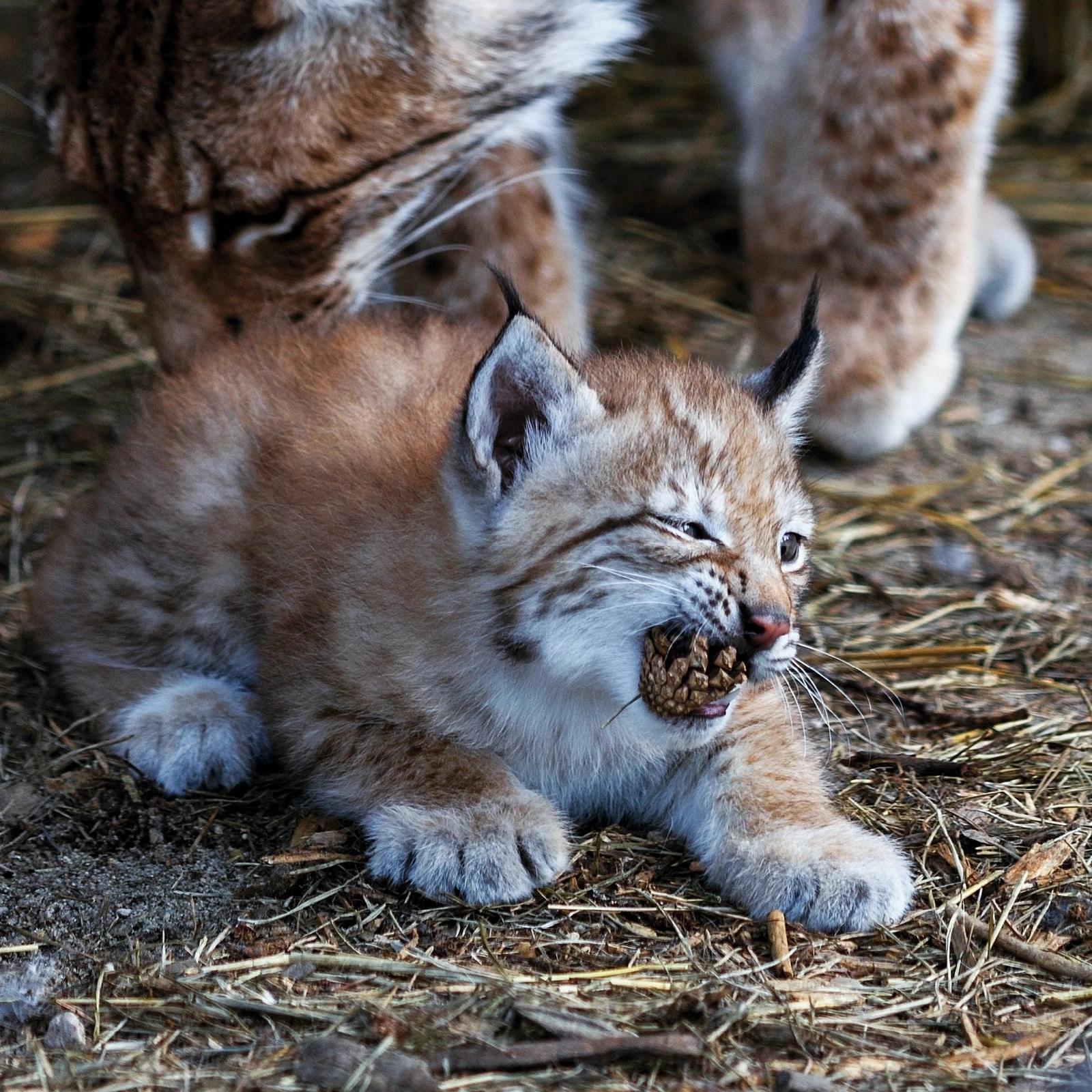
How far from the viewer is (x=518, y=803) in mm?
2578

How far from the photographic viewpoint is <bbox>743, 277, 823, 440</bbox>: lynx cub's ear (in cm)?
Result: 273

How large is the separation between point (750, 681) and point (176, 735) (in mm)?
1063

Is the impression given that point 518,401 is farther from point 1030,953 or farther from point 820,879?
point 1030,953

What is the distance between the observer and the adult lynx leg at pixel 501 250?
12.9 feet

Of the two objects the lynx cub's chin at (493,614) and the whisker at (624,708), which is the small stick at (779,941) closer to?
the lynx cub's chin at (493,614)

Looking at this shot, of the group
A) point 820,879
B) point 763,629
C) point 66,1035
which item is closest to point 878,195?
point 763,629

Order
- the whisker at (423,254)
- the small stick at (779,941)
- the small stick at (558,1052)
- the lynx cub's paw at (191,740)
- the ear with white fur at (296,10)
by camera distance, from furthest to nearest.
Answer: the whisker at (423,254)
the ear with white fur at (296,10)
the lynx cub's paw at (191,740)
the small stick at (779,941)
the small stick at (558,1052)

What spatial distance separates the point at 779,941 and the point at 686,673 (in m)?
0.43

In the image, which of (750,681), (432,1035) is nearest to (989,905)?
(750,681)

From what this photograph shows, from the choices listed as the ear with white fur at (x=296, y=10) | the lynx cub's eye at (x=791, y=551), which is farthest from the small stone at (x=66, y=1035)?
the ear with white fur at (x=296, y=10)

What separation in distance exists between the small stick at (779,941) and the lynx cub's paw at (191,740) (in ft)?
3.29

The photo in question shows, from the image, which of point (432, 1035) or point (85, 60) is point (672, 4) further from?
point (432, 1035)

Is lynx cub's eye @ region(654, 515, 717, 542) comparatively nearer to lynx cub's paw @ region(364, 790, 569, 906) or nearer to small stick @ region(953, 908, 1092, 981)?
lynx cub's paw @ region(364, 790, 569, 906)

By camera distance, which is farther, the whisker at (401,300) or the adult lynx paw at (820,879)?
the whisker at (401,300)
